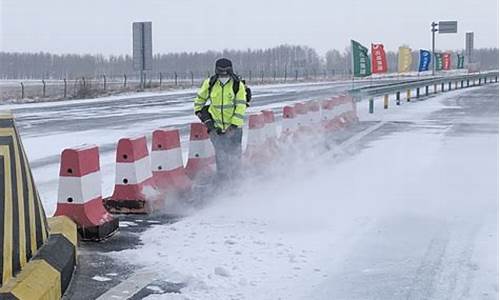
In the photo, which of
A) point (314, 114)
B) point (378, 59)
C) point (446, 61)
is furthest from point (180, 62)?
point (314, 114)

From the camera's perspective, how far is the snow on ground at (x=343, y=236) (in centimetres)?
511

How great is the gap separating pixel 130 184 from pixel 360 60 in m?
17.2

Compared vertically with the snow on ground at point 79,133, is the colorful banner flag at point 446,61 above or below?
above

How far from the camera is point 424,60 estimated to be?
142ft

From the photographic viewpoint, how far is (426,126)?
17.8m

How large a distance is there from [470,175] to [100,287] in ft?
21.4

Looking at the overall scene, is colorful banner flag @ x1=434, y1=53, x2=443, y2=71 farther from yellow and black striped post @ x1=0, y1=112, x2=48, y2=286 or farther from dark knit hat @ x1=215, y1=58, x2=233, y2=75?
yellow and black striped post @ x1=0, y1=112, x2=48, y2=286

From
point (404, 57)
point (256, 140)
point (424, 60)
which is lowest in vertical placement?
point (256, 140)

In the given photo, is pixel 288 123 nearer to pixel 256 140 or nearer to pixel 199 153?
pixel 256 140

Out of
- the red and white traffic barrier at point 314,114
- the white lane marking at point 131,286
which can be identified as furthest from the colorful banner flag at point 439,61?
the white lane marking at point 131,286

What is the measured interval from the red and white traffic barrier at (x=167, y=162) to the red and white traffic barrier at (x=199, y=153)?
79 centimetres

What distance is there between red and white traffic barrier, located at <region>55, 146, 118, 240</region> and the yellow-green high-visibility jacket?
2580 mm

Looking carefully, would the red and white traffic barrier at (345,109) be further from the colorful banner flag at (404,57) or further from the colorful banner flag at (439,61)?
the colorful banner flag at (404,57)

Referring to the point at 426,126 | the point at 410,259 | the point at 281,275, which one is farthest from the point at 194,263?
the point at 426,126
